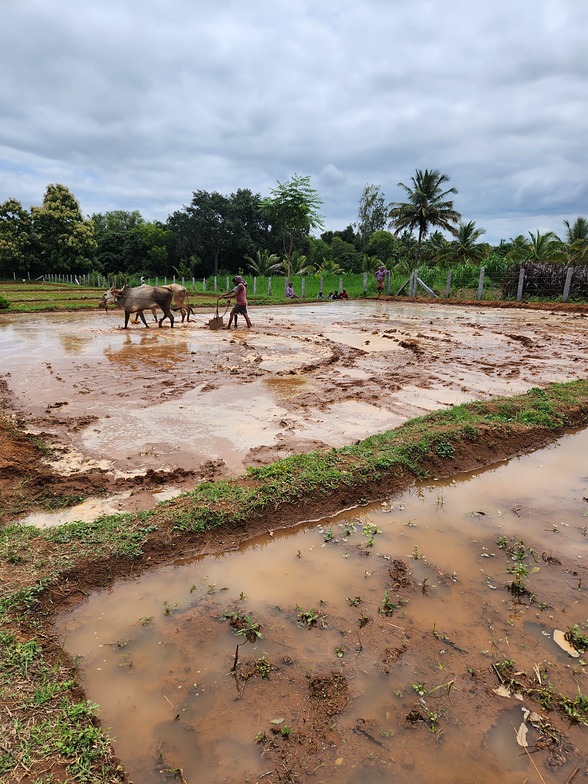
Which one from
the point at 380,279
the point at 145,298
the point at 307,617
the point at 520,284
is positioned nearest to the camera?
the point at 307,617

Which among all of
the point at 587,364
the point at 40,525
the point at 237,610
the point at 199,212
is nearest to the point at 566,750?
the point at 237,610

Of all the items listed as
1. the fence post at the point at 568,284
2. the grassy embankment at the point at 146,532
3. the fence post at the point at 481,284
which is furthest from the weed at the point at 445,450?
the fence post at the point at 481,284

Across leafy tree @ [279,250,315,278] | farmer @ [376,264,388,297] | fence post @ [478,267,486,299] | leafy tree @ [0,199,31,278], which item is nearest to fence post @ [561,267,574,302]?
fence post @ [478,267,486,299]

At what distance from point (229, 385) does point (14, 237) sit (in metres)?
47.1

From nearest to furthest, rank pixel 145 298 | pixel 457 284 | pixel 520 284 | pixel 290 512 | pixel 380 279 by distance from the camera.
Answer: pixel 290 512, pixel 145 298, pixel 520 284, pixel 457 284, pixel 380 279

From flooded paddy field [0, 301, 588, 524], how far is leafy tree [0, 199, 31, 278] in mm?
34369

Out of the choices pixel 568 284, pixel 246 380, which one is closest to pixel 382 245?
pixel 568 284

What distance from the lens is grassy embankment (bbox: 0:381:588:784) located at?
203 cm

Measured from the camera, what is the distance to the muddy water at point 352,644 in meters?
2.10

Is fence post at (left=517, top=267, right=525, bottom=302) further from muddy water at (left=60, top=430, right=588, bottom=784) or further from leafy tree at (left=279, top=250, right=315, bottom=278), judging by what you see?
muddy water at (left=60, top=430, right=588, bottom=784)

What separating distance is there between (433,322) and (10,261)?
142 feet

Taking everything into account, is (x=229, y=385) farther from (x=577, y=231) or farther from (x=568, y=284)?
(x=577, y=231)

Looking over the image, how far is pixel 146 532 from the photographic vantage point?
3566 mm

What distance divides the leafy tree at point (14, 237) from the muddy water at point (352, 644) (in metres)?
50.3
